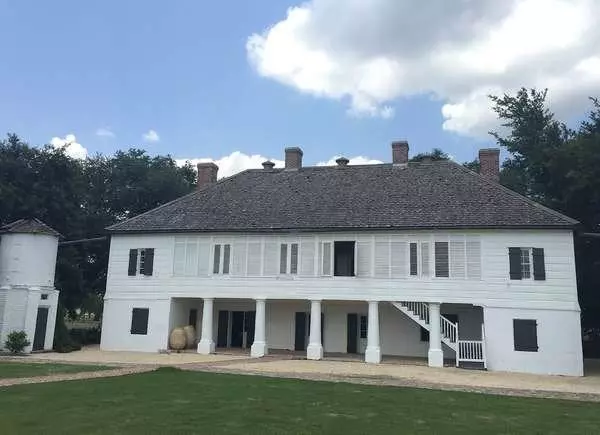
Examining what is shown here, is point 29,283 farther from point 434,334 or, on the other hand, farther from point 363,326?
point 434,334

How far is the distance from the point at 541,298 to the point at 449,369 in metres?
4.96

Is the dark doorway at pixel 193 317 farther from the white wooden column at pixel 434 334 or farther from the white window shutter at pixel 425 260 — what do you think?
the white wooden column at pixel 434 334

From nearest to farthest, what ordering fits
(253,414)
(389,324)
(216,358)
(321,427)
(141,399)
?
(321,427) → (253,414) → (141,399) → (216,358) → (389,324)

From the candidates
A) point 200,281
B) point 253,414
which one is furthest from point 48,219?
point 253,414

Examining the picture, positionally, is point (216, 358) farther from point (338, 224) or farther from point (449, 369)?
point (449, 369)

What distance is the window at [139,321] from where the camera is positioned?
27859mm

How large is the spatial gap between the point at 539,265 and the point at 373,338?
7.79m

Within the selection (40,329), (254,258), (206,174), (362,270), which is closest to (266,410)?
(362,270)

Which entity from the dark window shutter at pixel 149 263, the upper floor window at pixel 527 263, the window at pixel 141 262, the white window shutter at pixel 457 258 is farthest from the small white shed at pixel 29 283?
the upper floor window at pixel 527 263

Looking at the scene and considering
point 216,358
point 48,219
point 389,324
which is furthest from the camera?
point 48,219

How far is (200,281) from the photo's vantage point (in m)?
27.5

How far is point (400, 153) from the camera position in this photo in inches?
1211

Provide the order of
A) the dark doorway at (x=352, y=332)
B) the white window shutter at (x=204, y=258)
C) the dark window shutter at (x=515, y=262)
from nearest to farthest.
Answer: the dark window shutter at (x=515, y=262) → the white window shutter at (x=204, y=258) → the dark doorway at (x=352, y=332)

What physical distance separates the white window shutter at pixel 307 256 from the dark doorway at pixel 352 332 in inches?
151
